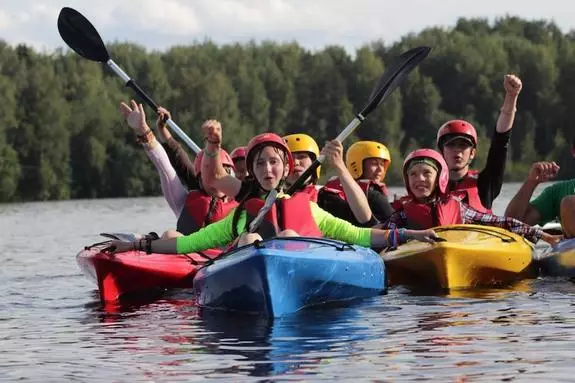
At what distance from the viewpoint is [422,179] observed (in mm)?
11961

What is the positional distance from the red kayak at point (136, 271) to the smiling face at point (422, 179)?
1.95 meters

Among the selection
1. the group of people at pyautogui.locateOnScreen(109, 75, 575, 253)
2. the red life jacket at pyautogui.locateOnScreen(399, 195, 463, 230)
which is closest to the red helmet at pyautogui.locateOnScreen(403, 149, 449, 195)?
the group of people at pyautogui.locateOnScreen(109, 75, 575, 253)

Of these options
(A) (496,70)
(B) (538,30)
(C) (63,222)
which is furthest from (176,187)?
(B) (538,30)

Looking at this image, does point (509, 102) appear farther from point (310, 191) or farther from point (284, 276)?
point (284, 276)

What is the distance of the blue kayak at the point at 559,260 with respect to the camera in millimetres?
12648

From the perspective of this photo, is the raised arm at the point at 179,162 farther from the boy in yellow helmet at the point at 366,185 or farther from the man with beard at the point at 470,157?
the man with beard at the point at 470,157

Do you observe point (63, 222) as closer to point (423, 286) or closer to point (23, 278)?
point (23, 278)

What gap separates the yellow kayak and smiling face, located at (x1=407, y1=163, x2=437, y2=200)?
38 centimetres

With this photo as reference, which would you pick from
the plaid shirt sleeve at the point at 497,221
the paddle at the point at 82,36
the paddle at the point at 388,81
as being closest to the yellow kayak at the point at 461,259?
the plaid shirt sleeve at the point at 497,221

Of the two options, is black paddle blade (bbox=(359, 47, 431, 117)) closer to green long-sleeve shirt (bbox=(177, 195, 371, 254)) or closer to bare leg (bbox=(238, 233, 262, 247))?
green long-sleeve shirt (bbox=(177, 195, 371, 254))

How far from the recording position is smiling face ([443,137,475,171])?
12945 millimetres

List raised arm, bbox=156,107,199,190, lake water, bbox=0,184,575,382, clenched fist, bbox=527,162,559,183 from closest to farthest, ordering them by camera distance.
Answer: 1. lake water, bbox=0,184,575,382
2. clenched fist, bbox=527,162,559,183
3. raised arm, bbox=156,107,199,190

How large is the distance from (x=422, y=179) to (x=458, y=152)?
3.91 feet

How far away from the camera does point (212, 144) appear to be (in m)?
10.6
